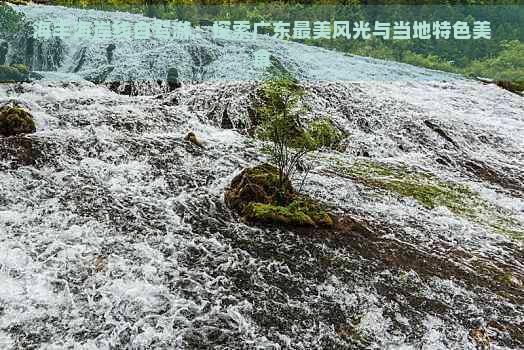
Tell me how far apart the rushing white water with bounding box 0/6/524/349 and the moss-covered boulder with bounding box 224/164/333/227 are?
199mm

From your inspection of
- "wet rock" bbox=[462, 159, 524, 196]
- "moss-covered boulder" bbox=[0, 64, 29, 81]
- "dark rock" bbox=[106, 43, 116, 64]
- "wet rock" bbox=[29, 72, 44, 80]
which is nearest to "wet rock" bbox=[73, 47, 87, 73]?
"dark rock" bbox=[106, 43, 116, 64]

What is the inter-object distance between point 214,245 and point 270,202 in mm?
1250

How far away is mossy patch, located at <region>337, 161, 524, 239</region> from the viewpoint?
7586 millimetres

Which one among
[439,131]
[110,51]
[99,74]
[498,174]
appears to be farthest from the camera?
[110,51]

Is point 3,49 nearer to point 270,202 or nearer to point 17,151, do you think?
point 17,151

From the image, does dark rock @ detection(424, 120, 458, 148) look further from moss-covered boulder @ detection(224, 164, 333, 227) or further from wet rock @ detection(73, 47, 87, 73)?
wet rock @ detection(73, 47, 87, 73)

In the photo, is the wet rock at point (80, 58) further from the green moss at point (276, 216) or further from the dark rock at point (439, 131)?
the dark rock at point (439, 131)

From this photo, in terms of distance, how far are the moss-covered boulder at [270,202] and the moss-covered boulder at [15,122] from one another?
11.9ft

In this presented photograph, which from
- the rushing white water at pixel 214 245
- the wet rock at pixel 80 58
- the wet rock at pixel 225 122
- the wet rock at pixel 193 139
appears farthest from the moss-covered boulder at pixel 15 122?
the wet rock at pixel 80 58

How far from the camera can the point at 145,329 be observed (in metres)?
4.41

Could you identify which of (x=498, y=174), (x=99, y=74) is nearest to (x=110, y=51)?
(x=99, y=74)

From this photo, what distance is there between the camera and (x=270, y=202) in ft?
22.2

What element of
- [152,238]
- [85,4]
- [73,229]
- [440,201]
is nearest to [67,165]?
[73,229]

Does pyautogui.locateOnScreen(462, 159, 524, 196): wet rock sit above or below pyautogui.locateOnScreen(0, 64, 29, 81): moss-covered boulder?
below
